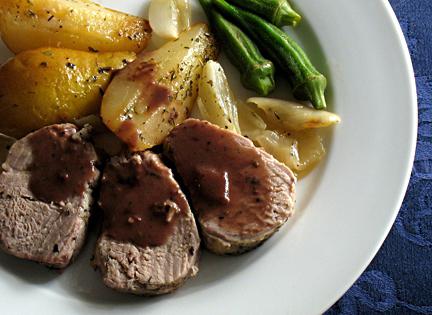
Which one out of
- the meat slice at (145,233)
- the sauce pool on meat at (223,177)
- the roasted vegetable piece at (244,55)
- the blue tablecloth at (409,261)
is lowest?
the blue tablecloth at (409,261)

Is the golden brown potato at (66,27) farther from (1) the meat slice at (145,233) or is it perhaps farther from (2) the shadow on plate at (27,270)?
(2) the shadow on plate at (27,270)

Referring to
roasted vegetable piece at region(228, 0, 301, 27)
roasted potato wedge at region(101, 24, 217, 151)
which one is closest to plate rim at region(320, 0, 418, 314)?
roasted vegetable piece at region(228, 0, 301, 27)

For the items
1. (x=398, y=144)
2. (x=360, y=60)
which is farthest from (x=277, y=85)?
(x=398, y=144)

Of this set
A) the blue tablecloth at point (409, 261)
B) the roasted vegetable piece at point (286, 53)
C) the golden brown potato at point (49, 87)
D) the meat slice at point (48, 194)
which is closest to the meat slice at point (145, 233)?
the meat slice at point (48, 194)

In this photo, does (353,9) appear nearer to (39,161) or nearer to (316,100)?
(316,100)

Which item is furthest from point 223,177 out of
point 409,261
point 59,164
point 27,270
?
point 409,261

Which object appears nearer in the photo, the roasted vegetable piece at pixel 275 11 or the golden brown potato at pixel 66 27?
the golden brown potato at pixel 66 27

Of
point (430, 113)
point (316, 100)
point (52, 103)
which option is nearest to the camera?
point (52, 103)

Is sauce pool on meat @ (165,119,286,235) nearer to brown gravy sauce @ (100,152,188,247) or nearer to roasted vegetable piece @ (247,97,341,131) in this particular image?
brown gravy sauce @ (100,152,188,247)
